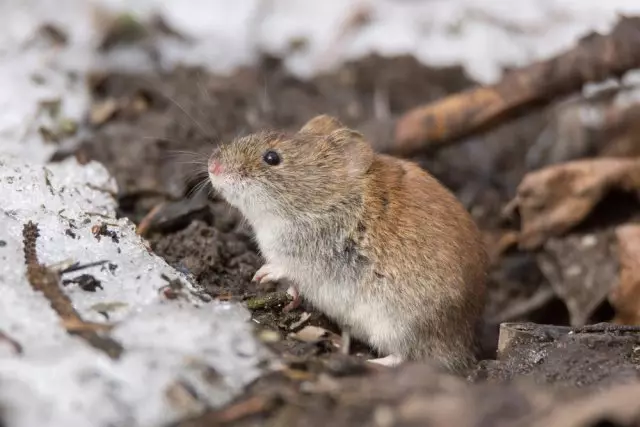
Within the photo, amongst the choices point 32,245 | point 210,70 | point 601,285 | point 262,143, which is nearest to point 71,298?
point 32,245

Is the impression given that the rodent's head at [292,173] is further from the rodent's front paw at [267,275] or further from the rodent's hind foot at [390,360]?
the rodent's hind foot at [390,360]

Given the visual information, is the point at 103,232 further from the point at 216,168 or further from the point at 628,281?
the point at 628,281

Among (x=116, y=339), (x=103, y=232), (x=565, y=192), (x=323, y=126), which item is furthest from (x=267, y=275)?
(x=565, y=192)

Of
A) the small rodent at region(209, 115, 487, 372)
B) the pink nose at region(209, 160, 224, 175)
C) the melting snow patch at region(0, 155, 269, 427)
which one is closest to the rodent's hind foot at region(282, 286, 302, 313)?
the small rodent at region(209, 115, 487, 372)

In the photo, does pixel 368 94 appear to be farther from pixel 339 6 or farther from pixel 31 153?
pixel 31 153

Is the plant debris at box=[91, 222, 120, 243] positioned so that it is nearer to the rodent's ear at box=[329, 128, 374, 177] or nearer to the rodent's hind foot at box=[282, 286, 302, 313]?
the rodent's hind foot at box=[282, 286, 302, 313]

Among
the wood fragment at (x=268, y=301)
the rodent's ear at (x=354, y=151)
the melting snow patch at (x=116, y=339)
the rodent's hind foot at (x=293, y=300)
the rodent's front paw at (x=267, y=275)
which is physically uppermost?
the rodent's ear at (x=354, y=151)

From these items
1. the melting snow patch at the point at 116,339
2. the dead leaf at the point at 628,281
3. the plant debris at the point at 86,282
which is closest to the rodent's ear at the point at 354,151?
the melting snow patch at the point at 116,339
